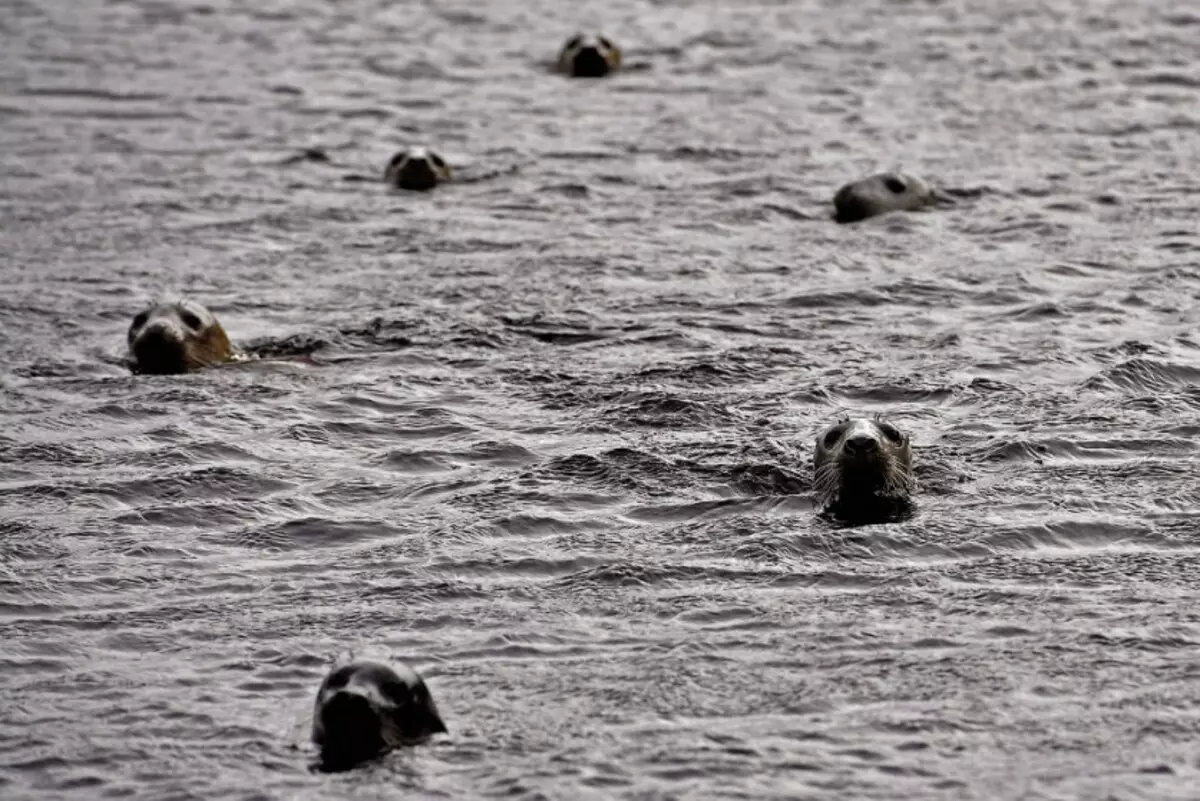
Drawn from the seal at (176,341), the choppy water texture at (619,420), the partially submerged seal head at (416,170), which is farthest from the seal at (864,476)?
the partially submerged seal head at (416,170)

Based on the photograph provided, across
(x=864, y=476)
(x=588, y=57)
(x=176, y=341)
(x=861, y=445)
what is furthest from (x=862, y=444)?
(x=588, y=57)

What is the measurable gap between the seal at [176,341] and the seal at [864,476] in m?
4.64

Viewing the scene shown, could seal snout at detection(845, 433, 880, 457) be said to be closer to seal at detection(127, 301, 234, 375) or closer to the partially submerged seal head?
seal at detection(127, 301, 234, 375)

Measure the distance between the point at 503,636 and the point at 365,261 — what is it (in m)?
7.40

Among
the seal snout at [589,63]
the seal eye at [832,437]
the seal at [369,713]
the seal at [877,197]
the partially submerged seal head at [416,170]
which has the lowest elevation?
the seal at [369,713]

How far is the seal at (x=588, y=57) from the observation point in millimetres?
23938

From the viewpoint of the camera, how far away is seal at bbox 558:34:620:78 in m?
23.9

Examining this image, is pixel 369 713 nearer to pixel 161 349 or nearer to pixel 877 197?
pixel 161 349

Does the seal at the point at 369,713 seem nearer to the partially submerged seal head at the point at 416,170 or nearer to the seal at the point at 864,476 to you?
the seal at the point at 864,476

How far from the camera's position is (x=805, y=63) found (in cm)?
2411

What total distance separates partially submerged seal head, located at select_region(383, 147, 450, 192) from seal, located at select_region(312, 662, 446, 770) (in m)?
10.5

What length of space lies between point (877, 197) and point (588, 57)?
6.03 metres

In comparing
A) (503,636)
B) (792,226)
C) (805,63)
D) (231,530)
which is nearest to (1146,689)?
(503,636)

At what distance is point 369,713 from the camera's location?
9734mm
